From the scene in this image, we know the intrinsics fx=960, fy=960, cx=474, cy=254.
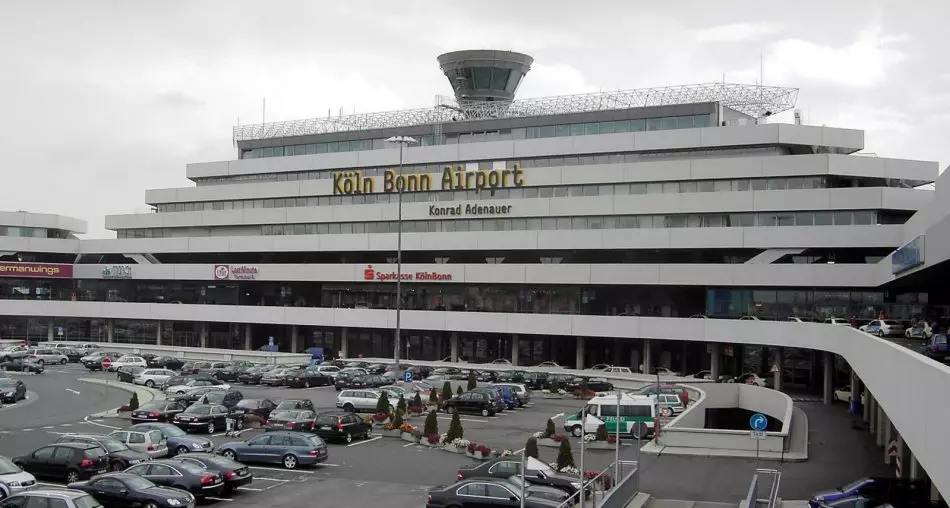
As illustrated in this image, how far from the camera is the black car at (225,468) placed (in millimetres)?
31625

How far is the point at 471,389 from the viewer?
6228 cm

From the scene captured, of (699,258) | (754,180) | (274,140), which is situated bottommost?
(699,258)

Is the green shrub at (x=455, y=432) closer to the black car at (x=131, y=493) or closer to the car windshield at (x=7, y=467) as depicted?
the black car at (x=131, y=493)

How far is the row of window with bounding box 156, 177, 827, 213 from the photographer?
254 feet

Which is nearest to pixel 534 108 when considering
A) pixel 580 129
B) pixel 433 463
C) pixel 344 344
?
pixel 580 129

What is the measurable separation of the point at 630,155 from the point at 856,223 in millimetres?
19481

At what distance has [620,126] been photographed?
85.6m

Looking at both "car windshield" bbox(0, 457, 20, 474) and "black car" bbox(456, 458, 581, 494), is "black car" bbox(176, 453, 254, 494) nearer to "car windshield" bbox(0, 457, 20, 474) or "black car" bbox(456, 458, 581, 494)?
"car windshield" bbox(0, 457, 20, 474)

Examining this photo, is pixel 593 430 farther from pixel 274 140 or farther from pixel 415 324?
pixel 274 140

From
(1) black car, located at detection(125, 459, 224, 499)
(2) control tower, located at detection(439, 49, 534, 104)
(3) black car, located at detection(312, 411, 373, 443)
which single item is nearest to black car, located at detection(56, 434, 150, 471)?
(1) black car, located at detection(125, 459, 224, 499)

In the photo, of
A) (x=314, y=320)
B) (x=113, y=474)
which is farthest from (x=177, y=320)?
(x=113, y=474)

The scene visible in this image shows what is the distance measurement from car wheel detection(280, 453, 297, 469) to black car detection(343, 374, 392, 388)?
98.0 feet

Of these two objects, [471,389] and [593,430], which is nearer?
[593,430]

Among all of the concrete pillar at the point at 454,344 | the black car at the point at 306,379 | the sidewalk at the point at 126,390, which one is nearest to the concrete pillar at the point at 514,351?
the concrete pillar at the point at 454,344
